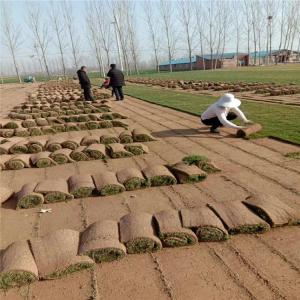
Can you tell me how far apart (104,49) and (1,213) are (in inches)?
2421

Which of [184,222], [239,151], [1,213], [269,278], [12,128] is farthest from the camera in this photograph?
[12,128]

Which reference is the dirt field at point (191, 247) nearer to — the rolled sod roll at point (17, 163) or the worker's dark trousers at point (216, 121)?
the rolled sod roll at point (17, 163)

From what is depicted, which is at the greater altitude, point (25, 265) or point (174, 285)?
point (25, 265)

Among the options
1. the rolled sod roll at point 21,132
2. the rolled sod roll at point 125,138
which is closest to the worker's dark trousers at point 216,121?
the rolled sod roll at point 125,138

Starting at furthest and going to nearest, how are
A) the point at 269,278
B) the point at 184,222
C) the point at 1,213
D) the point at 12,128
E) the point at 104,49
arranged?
the point at 104,49, the point at 12,128, the point at 1,213, the point at 184,222, the point at 269,278

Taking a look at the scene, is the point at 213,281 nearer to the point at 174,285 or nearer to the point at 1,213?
the point at 174,285

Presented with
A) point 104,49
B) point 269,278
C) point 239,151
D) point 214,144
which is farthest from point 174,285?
point 104,49

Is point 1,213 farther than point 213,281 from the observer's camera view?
Yes

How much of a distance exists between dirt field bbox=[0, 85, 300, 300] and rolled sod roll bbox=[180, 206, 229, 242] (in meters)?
0.07

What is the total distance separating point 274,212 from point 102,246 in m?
1.61

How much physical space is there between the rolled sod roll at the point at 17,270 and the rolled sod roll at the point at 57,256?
0.05 meters

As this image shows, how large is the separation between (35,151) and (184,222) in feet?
13.6

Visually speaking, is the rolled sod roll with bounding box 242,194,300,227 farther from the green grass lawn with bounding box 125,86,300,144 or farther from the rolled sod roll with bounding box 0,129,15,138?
the rolled sod roll with bounding box 0,129,15,138

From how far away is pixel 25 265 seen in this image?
2506 millimetres
